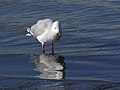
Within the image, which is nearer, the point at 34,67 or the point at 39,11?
the point at 34,67

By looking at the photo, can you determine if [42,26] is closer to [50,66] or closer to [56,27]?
[56,27]

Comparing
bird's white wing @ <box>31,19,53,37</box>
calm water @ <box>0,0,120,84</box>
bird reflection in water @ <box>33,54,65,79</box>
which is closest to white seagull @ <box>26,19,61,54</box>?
bird's white wing @ <box>31,19,53,37</box>

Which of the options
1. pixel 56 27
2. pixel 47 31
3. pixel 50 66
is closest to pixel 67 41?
pixel 47 31

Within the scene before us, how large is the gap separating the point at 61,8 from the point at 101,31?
168 inches

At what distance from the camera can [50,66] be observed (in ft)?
44.9

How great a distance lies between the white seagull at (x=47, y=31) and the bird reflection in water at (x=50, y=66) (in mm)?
692

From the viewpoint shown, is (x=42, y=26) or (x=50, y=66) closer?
(x=50, y=66)

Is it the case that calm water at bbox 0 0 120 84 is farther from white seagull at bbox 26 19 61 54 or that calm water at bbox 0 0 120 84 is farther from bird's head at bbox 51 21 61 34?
bird's head at bbox 51 21 61 34

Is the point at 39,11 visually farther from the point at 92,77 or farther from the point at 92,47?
the point at 92,77

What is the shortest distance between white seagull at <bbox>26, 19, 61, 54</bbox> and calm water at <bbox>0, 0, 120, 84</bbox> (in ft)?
1.07

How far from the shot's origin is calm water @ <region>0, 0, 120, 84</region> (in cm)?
1309

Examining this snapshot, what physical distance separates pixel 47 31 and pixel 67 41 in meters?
0.93

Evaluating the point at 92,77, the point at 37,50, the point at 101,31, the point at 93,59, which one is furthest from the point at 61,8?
the point at 92,77

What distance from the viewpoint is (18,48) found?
51.8ft
